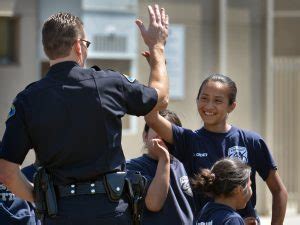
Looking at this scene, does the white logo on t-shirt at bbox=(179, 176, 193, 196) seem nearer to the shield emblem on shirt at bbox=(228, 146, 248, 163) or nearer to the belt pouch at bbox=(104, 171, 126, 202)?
the shield emblem on shirt at bbox=(228, 146, 248, 163)

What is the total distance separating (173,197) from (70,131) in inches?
40.7

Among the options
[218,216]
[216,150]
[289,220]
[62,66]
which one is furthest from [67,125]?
[289,220]

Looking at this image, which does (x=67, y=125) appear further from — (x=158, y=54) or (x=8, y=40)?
(x=8, y=40)

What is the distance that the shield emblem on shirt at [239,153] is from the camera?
4672 mm

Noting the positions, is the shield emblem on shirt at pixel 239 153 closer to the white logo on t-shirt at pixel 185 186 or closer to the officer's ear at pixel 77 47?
Result: the white logo on t-shirt at pixel 185 186

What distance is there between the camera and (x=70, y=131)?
3.78 meters

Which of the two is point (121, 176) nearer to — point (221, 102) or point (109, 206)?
point (109, 206)

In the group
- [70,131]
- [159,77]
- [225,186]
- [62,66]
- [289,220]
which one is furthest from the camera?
[289,220]

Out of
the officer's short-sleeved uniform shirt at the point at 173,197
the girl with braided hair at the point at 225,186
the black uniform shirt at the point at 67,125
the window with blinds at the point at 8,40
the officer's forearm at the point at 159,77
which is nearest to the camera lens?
the black uniform shirt at the point at 67,125

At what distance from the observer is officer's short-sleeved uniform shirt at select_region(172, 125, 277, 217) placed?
4664 millimetres

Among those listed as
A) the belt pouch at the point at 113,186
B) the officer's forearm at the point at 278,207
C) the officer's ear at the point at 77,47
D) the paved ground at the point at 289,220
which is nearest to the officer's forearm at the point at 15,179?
the belt pouch at the point at 113,186

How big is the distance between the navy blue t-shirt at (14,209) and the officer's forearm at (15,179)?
127 cm

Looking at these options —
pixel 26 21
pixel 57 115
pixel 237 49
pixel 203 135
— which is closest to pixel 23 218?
pixel 203 135

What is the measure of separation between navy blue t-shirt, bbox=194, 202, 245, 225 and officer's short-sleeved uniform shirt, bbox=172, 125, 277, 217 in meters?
0.42
